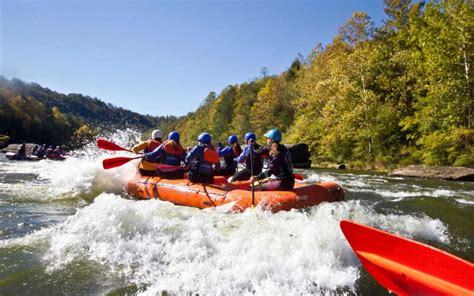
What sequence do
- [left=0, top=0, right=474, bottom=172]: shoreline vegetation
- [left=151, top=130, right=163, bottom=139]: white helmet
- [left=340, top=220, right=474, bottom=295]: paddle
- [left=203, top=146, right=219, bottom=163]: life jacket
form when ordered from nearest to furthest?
[left=340, top=220, right=474, bottom=295]: paddle < [left=203, top=146, right=219, bottom=163]: life jacket < [left=151, top=130, right=163, bottom=139]: white helmet < [left=0, top=0, right=474, bottom=172]: shoreline vegetation

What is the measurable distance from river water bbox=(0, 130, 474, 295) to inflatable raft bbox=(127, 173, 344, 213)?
0.22 m

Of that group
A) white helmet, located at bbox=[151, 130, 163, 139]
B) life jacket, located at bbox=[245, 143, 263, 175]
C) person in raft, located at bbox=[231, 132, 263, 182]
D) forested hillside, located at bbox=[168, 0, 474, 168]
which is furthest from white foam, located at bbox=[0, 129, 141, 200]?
forested hillside, located at bbox=[168, 0, 474, 168]

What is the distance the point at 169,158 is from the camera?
9.45 meters

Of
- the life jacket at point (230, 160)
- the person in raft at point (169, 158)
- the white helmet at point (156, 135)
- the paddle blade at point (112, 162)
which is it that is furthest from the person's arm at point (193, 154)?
the white helmet at point (156, 135)

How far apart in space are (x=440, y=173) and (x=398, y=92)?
9.00 meters

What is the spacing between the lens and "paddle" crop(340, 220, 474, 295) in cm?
283

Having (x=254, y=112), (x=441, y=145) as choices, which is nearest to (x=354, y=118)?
(x=441, y=145)

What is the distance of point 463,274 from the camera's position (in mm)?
2793

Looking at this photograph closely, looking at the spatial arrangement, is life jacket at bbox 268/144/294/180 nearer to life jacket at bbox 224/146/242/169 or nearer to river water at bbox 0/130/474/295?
river water at bbox 0/130/474/295

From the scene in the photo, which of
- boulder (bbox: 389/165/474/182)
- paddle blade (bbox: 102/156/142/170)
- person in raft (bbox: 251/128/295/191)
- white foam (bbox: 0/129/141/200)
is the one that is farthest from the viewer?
boulder (bbox: 389/165/474/182)

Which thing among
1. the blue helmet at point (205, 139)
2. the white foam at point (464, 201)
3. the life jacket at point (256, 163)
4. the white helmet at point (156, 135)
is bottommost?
the white foam at point (464, 201)

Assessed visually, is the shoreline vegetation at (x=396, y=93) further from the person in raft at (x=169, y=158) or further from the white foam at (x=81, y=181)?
the white foam at (x=81, y=181)

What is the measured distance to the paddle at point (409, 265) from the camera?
9.28 ft

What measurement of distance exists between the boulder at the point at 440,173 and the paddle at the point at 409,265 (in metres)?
14.1
